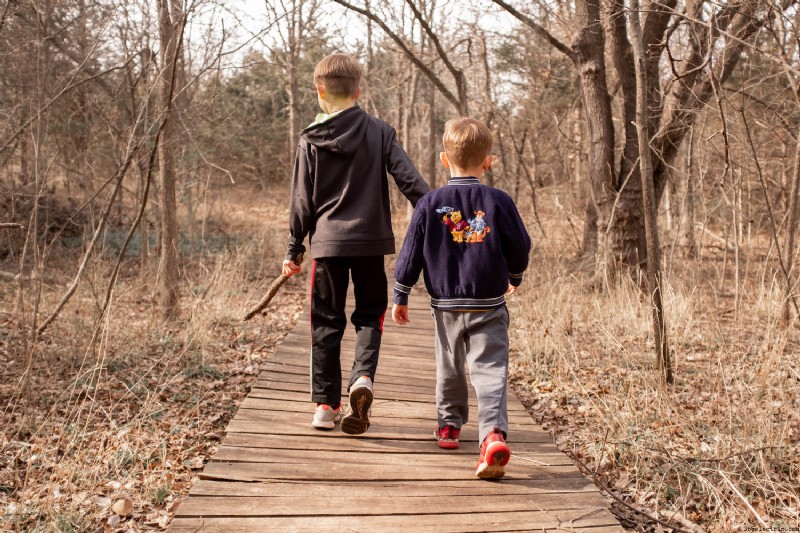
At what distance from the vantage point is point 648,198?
165 inches

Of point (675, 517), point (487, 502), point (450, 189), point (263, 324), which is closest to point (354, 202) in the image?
point (450, 189)

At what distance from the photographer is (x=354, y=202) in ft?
11.4

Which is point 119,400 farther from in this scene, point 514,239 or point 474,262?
point 514,239

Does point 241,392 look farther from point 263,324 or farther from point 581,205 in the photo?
point 581,205

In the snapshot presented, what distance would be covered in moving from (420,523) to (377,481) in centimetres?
42

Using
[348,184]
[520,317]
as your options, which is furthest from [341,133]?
[520,317]

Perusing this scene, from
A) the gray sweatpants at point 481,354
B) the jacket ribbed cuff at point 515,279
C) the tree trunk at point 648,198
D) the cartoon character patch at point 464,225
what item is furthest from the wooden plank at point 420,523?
the tree trunk at point 648,198

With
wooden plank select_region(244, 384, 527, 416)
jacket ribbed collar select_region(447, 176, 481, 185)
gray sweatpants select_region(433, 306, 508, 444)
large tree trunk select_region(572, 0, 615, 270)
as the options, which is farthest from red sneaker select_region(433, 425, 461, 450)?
large tree trunk select_region(572, 0, 615, 270)

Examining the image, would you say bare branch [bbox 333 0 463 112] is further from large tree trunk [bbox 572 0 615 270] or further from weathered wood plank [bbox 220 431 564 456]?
weathered wood plank [bbox 220 431 564 456]

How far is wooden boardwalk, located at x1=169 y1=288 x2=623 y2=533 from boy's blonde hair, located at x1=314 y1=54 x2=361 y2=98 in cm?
182

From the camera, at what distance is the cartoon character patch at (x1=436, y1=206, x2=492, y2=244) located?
305 centimetres

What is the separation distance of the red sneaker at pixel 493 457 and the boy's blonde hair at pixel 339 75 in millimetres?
1841

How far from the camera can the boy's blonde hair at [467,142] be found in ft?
10.1

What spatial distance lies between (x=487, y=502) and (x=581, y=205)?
11.9 m
